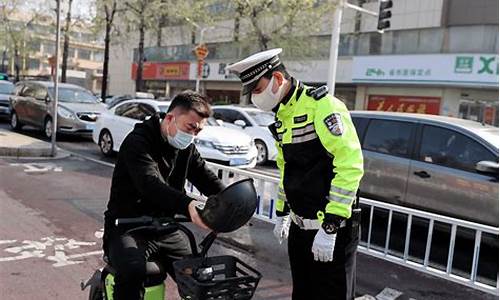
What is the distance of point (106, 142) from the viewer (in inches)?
437

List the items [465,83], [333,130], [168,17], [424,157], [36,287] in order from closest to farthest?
[333,130] < [36,287] < [424,157] < [465,83] < [168,17]

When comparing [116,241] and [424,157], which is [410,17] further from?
[116,241]

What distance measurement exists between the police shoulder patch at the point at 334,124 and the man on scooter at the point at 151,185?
615 millimetres

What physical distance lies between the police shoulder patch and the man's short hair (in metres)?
0.61

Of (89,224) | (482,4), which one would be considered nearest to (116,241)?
(89,224)

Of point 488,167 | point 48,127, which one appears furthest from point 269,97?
point 48,127

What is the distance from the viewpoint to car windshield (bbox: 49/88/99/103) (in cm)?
1376

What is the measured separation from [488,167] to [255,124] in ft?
25.6

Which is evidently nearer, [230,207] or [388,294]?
[230,207]

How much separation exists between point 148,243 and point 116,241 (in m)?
0.17

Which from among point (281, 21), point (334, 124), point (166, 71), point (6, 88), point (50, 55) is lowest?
point (6, 88)

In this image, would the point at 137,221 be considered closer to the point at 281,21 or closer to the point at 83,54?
the point at 281,21

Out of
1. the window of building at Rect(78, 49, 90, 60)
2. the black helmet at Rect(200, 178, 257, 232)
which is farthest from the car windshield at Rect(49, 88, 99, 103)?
the window of building at Rect(78, 49, 90, 60)

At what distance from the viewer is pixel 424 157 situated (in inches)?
238
